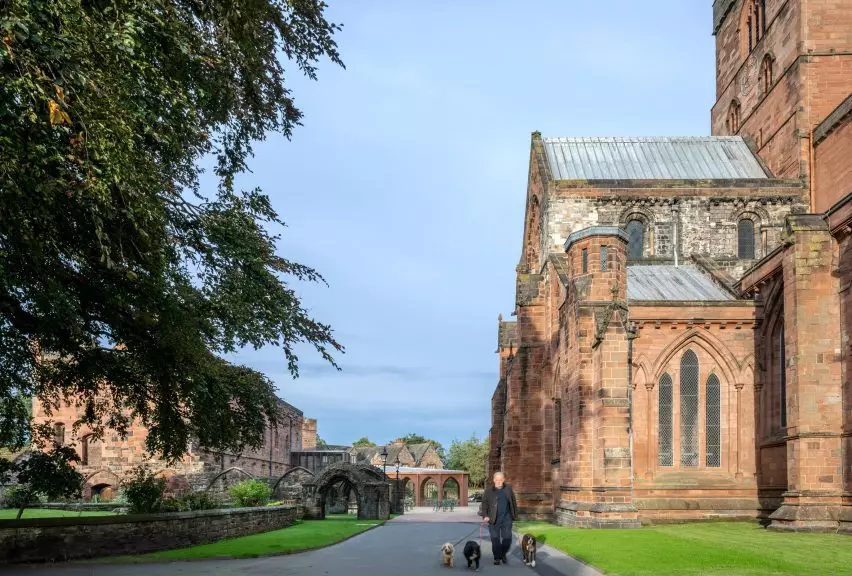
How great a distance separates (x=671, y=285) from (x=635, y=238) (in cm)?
420

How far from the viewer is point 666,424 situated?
1122 inches

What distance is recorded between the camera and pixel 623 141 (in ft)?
131

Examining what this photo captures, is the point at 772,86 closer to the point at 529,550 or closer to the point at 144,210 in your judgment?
the point at 529,550

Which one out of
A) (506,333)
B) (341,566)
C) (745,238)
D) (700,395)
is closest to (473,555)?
(341,566)

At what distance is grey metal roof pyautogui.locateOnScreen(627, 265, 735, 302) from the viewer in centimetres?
3038

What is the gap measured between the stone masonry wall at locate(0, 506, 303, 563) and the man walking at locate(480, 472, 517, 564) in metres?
7.29

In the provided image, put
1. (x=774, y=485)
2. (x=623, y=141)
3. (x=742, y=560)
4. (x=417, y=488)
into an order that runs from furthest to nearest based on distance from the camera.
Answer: (x=417, y=488) < (x=623, y=141) < (x=774, y=485) < (x=742, y=560)

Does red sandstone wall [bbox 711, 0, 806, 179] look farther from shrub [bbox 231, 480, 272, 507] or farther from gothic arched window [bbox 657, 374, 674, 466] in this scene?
shrub [bbox 231, 480, 272, 507]

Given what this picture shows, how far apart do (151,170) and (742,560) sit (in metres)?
10.6

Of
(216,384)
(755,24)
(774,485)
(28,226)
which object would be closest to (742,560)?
(216,384)

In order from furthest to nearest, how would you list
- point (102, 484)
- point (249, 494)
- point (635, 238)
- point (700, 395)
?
point (102, 484) → point (635, 238) → point (249, 494) → point (700, 395)

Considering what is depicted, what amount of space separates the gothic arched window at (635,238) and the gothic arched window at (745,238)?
375cm

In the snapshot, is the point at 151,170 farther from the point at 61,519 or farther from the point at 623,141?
the point at 623,141

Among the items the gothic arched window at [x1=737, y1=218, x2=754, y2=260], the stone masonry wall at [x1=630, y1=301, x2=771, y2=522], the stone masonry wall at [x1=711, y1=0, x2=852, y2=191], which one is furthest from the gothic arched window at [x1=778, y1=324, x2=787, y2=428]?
the stone masonry wall at [x1=711, y1=0, x2=852, y2=191]
